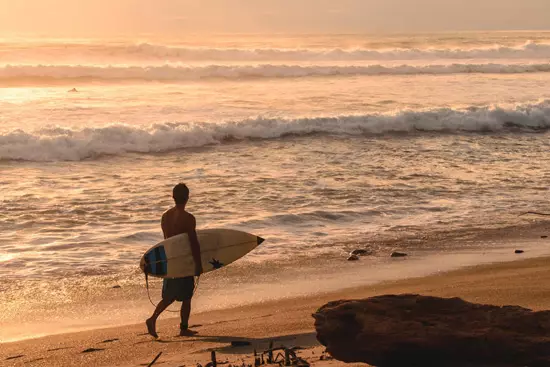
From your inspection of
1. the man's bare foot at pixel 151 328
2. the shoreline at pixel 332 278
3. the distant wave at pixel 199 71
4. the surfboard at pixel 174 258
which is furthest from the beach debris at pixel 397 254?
the distant wave at pixel 199 71

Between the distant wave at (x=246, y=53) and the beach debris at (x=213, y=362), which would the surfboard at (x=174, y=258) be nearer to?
the beach debris at (x=213, y=362)

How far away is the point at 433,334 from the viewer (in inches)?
183

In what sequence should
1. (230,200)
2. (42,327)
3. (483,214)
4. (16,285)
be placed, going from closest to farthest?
1. (42,327)
2. (16,285)
3. (483,214)
4. (230,200)

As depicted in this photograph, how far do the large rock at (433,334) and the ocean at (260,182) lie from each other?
112 inches

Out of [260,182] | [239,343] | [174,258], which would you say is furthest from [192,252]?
[260,182]

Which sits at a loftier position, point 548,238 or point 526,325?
point 526,325

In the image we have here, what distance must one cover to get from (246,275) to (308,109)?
17643mm

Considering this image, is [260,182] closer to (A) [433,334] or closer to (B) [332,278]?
(B) [332,278]

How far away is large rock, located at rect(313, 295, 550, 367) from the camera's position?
4.57m

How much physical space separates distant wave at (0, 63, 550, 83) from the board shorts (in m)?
33.8

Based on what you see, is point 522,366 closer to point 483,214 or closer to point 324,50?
point 483,214

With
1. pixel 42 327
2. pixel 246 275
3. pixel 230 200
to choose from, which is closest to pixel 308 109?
pixel 230 200

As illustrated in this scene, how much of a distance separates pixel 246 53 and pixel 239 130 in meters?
33.6

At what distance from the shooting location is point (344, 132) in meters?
21.5
